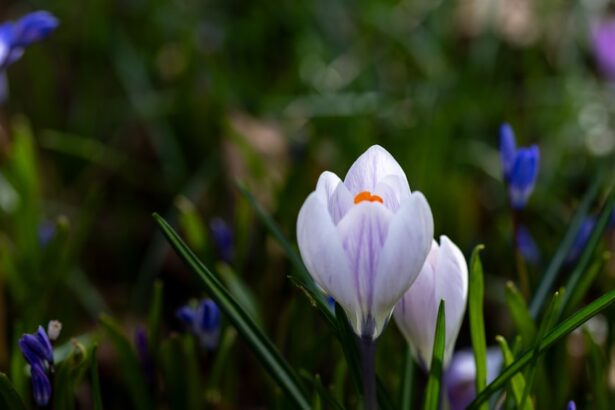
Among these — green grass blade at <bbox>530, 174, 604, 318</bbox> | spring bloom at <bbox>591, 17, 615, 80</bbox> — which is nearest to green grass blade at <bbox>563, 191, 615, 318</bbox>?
green grass blade at <bbox>530, 174, 604, 318</bbox>

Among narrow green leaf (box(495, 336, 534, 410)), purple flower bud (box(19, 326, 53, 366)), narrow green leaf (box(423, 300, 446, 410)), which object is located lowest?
narrow green leaf (box(495, 336, 534, 410))

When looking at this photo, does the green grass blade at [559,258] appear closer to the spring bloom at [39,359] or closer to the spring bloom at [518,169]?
the spring bloom at [518,169]

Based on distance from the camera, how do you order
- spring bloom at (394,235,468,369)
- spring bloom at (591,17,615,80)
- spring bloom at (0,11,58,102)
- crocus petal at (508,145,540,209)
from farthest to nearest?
spring bloom at (591,17,615,80)
spring bloom at (0,11,58,102)
crocus petal at (508,145,540,209)
spring bloom at (394,235,468,369)

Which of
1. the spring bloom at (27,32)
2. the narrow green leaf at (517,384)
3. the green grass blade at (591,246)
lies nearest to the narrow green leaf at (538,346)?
the narrow green leaf at (517,384)

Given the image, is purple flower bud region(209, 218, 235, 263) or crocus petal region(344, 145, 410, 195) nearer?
crocus petal region(344, 145, 410, 195)

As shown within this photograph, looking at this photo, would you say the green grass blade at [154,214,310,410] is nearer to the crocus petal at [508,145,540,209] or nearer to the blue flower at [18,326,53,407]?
the blue flower at [18,326,53,407]

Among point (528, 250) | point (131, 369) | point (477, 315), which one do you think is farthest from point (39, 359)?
point (528, 250)

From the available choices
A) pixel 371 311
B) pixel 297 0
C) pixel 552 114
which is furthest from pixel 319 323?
pixel 297 0
